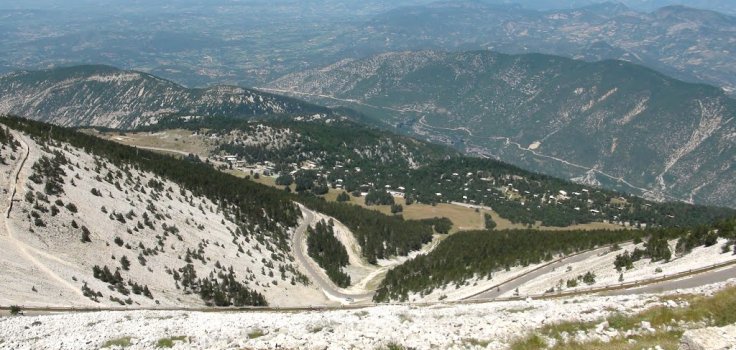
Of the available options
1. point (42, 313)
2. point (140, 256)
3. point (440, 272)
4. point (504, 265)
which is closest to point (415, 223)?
point (440, 272)

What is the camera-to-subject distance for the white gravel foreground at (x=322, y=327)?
2588 centimetres

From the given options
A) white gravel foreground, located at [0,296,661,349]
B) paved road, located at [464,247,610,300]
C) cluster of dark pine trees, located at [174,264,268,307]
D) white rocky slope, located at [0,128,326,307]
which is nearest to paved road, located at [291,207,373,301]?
white rocky slope, located at [0,128,326,307]

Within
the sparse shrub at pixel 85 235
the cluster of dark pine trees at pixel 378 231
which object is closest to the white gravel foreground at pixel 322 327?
the sparse shrub at pixel 85 235

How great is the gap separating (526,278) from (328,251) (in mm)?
50517

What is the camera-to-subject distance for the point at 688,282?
3456cm

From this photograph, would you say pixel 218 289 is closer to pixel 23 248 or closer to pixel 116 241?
pixel 116 241

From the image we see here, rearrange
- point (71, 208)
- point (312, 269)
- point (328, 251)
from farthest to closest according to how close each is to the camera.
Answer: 1. point (328, 251)
2. point (312, 269)
3. point (71, 208)

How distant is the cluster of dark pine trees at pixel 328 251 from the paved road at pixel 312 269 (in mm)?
1182

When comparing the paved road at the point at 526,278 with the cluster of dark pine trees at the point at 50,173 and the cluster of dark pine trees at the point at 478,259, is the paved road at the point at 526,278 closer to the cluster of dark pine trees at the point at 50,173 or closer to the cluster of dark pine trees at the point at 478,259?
the cluster of dark pine trees at the point at 478,259

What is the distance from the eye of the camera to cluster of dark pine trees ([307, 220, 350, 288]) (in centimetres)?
8957

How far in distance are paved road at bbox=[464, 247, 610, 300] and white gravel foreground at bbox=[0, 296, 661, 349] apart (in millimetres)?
20551

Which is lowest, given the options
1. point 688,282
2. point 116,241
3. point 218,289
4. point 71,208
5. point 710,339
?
point 218,289

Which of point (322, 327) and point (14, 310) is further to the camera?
point (14, 310)

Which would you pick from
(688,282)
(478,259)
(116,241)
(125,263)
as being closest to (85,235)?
(116,241)
